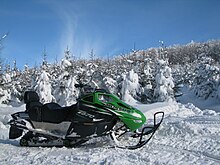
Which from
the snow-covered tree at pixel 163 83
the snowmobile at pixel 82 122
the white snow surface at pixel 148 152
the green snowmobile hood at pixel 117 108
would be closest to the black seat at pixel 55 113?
the snowmobile at pixel 82 122

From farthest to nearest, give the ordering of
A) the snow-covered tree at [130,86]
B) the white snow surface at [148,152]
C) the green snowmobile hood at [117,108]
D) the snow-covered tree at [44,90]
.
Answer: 1. the snow-covered tree at [44,90]
2. the snow-covered tree at [130,86]
3. the green snowmobile hood at [117,108]
4. the white snow surface at [148,152]

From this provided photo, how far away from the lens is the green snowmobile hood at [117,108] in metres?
5.31

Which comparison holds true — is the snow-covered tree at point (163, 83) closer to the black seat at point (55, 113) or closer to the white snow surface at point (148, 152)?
the white snow surface at point (148, 152)

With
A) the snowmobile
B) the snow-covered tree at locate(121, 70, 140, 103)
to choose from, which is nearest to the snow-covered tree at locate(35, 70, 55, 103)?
the snow-covered tree at locate(121, 70, 140, 103)

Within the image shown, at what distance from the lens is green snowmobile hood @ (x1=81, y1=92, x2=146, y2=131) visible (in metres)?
5.31

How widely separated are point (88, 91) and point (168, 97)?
18676 mm

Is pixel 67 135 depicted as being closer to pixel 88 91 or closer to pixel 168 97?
pixel 88 91

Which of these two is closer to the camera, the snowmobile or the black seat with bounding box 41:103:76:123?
the snowmobile

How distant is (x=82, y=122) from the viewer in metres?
5.52

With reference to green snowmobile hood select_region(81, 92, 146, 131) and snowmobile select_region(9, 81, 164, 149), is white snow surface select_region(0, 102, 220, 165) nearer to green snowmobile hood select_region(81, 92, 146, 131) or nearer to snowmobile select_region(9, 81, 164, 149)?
snowmobile select_region(9, 81, 164, 149)

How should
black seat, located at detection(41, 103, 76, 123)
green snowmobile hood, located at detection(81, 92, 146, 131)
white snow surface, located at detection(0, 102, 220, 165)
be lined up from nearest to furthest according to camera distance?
white snow surface, located at detection(0, 102, 220, 165) → green snowmobile hood, located at detection(81, 92, 146, 131) → black seat, located at detection(41, 103, 76, 123)

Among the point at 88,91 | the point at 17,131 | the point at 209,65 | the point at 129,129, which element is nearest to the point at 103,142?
the point at 129,129

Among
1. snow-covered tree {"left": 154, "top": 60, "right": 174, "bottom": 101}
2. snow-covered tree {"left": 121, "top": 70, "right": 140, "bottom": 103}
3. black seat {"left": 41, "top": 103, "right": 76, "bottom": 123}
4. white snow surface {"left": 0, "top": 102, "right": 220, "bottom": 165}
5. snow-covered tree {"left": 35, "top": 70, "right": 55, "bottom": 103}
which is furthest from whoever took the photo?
snow-covered tree {"left": 35, "top": 70, "right": 55, "bottom": 103}

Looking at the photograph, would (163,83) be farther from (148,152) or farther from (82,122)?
(148,152)
